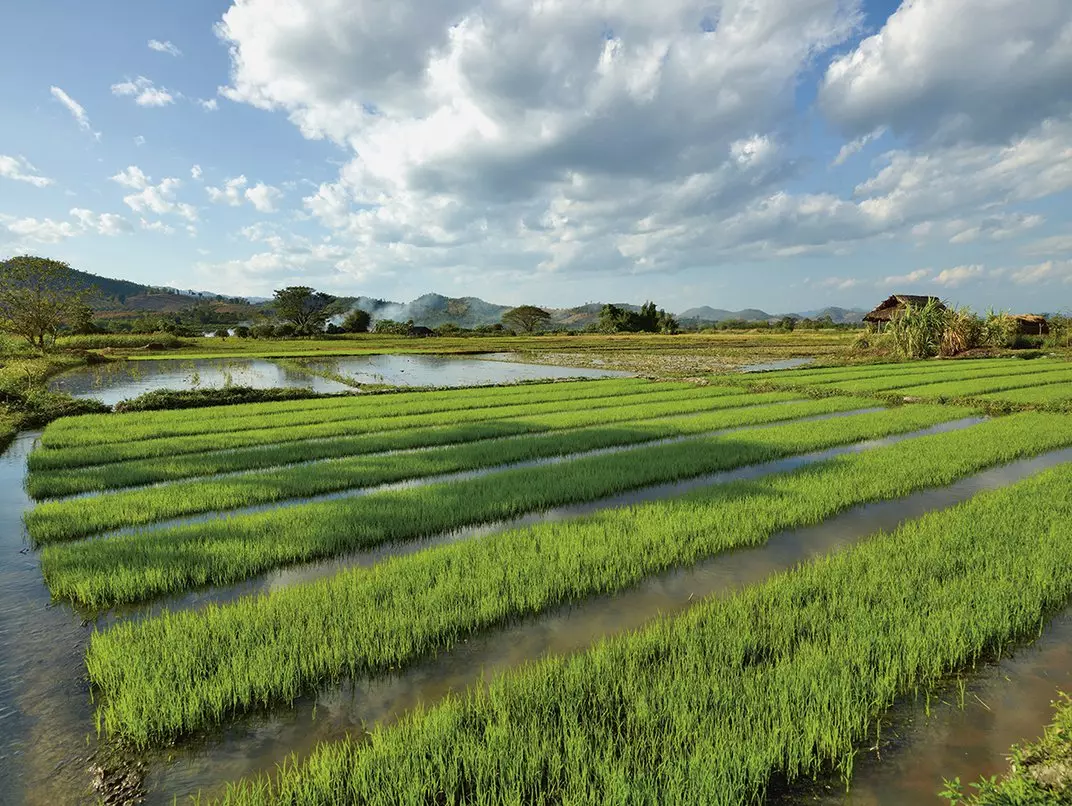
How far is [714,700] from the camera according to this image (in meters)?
3.00

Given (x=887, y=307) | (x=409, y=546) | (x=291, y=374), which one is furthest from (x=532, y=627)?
(x=887, y=307)

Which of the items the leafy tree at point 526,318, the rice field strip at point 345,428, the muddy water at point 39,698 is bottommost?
the muddy water at point 39,698

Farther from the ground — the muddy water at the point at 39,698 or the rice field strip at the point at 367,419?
the rice field strip at the point at 367,419

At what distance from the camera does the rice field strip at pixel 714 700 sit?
2.50 meters

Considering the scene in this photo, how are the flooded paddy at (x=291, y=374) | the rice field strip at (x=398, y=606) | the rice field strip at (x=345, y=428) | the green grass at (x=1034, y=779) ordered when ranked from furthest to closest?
1. the flooded paddy at (x=291, y=374)
2. the rice field strip at (x=345, y=428)
3. the rice field strip at (x=398, y=606)
4. the green grass at (x=1034, y=779)

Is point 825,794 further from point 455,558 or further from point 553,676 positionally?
point 455,558

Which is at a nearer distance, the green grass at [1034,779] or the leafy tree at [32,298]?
the green grass at [1034,779]

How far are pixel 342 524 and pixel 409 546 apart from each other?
35.0 inches

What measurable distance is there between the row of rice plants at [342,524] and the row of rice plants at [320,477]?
0.68 metres

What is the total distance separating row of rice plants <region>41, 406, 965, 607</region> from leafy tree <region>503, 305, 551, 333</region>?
7607 cm

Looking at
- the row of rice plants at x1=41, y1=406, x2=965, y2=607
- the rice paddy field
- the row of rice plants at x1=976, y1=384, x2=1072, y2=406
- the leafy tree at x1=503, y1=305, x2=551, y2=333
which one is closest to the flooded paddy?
the rice paddy field

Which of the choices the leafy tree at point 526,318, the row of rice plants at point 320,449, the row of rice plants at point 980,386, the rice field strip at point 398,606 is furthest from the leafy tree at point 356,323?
the rice field strip at point 398,606

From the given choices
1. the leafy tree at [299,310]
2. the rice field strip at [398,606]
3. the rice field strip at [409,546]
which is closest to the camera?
the rice field strip at [398,606]

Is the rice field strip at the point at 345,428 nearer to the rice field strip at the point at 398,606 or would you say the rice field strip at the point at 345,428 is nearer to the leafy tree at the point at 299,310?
the rice field strip at the point at 398,606
